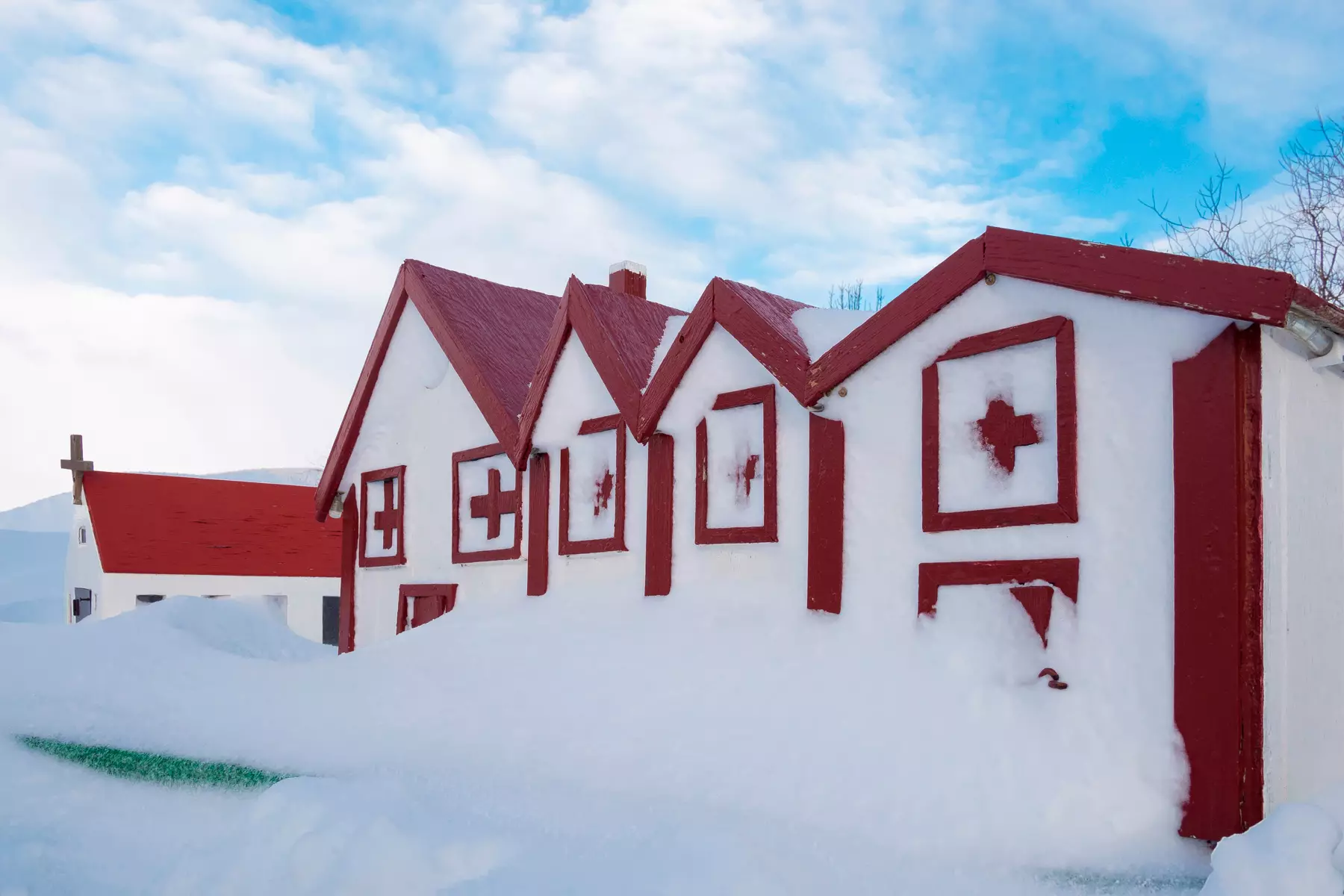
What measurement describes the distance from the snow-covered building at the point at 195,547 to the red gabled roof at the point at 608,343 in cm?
1321

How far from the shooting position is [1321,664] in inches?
220

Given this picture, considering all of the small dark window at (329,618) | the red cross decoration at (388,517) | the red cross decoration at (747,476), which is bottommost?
the small dark window at (329,618)

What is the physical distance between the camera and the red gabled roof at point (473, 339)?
1050 centimetres

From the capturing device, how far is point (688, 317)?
8.34 m

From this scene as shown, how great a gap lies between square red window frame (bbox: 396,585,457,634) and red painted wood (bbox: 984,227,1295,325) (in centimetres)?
656

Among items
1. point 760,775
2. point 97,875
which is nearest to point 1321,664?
point 760,775

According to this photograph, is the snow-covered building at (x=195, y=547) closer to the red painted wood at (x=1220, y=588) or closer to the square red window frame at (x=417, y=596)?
the square red window frame at (x=417, y=596)

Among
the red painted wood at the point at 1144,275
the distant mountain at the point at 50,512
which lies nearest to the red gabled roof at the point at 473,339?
the red painted wood at the point at 1144,275

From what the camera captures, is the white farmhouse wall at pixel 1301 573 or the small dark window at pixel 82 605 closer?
the white farmhouse wall at pixel 1301 573

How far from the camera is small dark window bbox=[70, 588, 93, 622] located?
21141 millimetres

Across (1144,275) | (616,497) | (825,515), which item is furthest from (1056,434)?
(616,497)

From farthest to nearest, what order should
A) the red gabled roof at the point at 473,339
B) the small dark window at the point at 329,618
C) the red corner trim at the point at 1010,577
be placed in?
1. the small dark window at the point at 329,618
2. the red gabled roof at the point at 473,339
3. the red corner trim at the point at 1010,577

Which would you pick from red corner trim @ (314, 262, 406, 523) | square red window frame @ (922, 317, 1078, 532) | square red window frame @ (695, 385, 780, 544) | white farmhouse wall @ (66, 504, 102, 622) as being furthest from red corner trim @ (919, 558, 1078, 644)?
white farmhouse wall @ (66, 504, 102, 622)

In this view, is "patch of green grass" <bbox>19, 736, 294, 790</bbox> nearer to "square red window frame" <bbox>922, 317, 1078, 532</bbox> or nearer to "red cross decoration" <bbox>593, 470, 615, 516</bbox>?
"red cross decoration" <bbox>593, 470, 615, 516</bbox>
